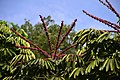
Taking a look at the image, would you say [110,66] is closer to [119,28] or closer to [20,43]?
[119,28]

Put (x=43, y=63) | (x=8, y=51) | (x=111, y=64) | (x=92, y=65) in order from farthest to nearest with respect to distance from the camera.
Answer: (x=8, y=51), (x=43, y=63), (x=92, y=65), (x=111, y=64)

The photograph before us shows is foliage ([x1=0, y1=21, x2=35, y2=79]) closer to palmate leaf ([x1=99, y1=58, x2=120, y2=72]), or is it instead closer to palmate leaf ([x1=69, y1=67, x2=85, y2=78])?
palmate leaf ([x1=69, y1=67, x2=85, y2=78])

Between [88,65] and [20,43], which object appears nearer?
[88,65]

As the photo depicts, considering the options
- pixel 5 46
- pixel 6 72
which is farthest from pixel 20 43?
pixel 6 72

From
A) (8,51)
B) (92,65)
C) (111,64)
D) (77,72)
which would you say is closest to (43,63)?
(77,72)

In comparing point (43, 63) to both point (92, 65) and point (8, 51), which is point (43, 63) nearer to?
point (92, 65)

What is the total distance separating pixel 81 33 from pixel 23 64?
1.32m

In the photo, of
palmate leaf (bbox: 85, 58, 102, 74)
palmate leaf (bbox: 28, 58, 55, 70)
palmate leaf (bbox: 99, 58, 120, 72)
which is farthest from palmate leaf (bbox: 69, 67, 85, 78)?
palmate leaf (bbox: 28, 58, 55, 70)

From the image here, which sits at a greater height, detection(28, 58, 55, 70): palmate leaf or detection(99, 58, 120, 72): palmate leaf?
detection(28, 58, 55, 70): palmate leaf

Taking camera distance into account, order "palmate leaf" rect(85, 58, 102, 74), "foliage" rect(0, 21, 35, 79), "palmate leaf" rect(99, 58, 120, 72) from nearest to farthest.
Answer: "palmate leaf" rect(99, 58, 120, 72)
"palmate leaf" rect(85, 58, 102, 74)
"foliage" rect(0, 21, 35, 79)

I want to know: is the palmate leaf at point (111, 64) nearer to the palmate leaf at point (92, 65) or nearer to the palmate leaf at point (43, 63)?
the palmate leaf at point (92, 65)

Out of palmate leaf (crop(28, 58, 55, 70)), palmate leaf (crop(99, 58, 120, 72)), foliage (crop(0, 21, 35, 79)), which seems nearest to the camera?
palmate leaf (crop(99, 58, 120, 72))

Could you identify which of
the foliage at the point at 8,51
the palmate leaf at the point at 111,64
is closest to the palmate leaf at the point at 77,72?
the palmate leaf at the point at 111,64

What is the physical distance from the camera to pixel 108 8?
14.5 ft
